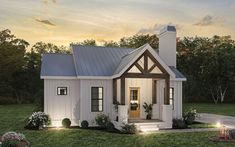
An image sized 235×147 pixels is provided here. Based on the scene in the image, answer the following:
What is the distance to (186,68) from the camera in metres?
50.9

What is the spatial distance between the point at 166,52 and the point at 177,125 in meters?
6.16

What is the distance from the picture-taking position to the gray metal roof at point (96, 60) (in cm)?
1919

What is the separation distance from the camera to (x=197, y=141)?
1388cm

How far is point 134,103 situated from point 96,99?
2825mm

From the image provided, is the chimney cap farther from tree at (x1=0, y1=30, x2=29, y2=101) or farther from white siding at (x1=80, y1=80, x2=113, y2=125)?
tree at (x1=0, y1=30, x2=29, y2=101)

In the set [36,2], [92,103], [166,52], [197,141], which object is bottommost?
[197,141]

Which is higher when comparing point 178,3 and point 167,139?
point 178,3

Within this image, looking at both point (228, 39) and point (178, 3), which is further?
point (228, 39)

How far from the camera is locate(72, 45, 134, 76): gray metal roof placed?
63.0 ft

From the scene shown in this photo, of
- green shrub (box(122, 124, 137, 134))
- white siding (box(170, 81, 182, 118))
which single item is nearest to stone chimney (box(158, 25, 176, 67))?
white siding (box(170, 81, 182, 118))

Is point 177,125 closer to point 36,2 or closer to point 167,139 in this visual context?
point 167,139

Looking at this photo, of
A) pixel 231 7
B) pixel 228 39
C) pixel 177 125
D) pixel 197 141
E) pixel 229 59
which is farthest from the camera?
pixel 228 39

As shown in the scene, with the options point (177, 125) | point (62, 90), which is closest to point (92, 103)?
point (62, 90)

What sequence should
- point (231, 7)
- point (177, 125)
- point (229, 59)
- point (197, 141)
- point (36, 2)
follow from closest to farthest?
point (197, 141), point (177, 125), point (36, 2), point (231, 7), point (229, 59)
